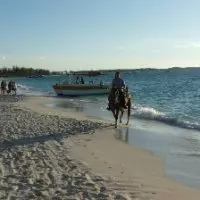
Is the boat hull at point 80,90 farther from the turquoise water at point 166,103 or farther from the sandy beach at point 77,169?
the sandy beach at point 77,169

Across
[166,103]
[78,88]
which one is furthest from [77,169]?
[78,88]

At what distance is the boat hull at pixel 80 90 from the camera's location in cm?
4391

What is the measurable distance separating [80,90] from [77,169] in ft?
114

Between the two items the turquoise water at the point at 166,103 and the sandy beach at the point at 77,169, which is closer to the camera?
the sandy beach at the point at 77,169

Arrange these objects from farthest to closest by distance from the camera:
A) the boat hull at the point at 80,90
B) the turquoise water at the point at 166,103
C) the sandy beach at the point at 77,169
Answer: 1. the boat hull at the point at 80,90
2. the turquoise water at the point at 166,103
3. the sandy beach at the point at 77,169

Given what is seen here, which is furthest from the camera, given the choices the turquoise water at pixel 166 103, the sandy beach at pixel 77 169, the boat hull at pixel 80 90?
the boat hull at pixel 80 90

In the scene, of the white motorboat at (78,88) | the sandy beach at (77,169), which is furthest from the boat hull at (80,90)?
the sandy beach at (77,169)

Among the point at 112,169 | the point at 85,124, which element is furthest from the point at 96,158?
the point at 85,124

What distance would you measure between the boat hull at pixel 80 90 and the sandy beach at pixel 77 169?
2851 centimetres

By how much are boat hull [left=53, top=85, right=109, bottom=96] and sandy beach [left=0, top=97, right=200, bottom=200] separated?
1123 inches

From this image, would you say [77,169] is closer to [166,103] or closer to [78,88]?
[166,103]

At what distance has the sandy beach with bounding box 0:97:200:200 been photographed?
305 inches

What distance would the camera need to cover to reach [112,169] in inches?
379

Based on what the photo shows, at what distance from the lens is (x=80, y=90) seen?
44.1 m
